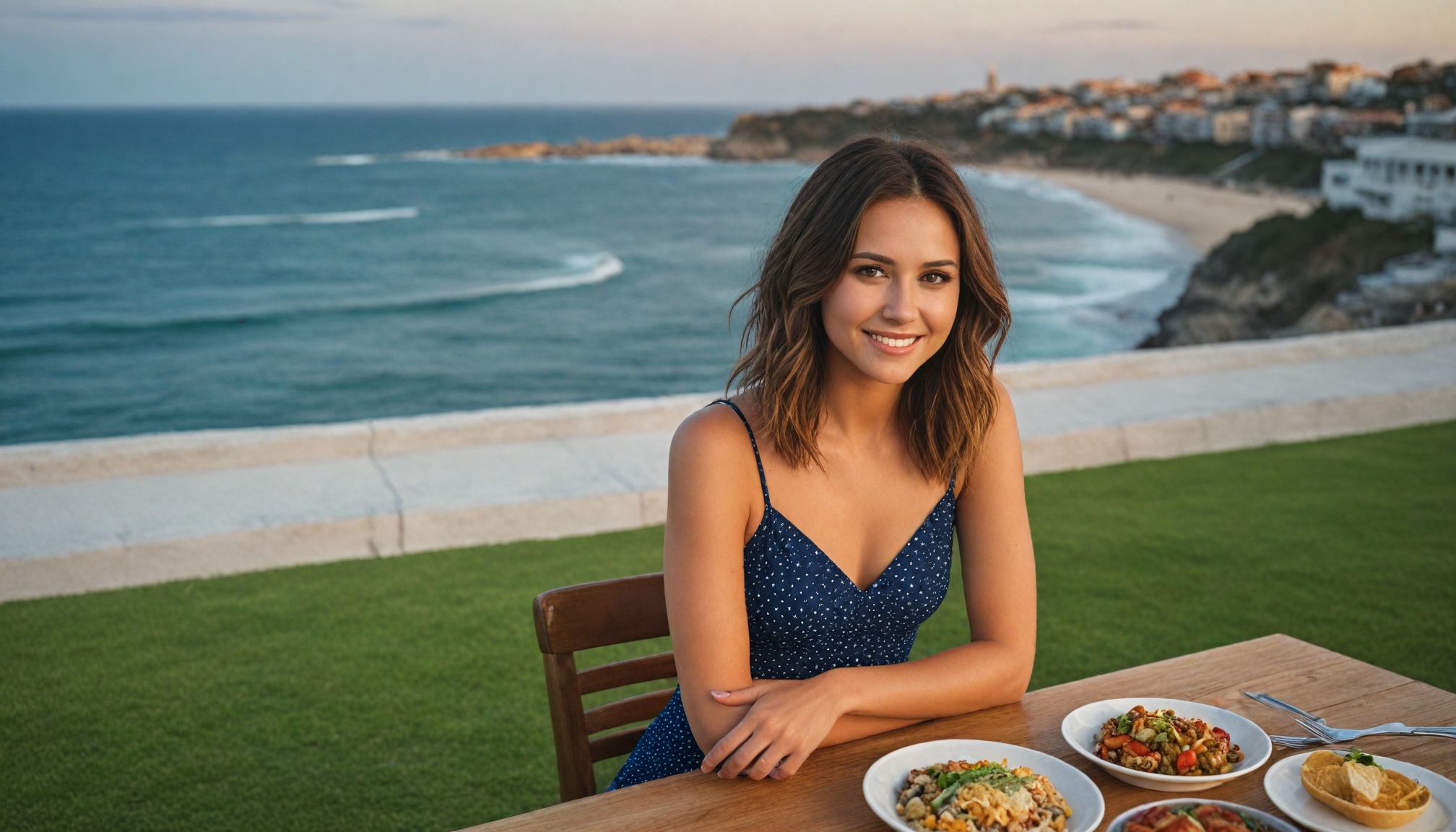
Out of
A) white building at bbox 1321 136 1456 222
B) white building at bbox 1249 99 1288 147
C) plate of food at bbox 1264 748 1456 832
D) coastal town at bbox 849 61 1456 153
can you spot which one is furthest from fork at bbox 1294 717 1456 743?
white building at bbox 1249 99 1288 147

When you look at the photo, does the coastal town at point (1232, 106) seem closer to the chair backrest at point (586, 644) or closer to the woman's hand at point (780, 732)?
the chair backrest at point (586, 644)

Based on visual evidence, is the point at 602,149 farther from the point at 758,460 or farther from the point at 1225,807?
the point at 1225,807

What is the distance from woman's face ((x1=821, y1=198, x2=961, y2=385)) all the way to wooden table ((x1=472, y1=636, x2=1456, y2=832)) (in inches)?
18.8

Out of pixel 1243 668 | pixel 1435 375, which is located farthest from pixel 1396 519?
pixel 1243 668

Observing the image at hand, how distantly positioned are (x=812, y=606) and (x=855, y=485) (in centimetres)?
19

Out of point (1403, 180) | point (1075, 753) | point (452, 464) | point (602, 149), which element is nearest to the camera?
point (1075, 753)

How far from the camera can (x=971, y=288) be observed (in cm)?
164

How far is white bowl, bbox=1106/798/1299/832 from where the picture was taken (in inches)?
44.3

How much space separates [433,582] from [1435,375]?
5619mm

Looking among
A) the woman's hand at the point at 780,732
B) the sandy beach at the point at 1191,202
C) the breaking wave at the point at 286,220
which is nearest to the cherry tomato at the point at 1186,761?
the woman's hand at the point at 780,732

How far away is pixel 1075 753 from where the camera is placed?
4.51 ft

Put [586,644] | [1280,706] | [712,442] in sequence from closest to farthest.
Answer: [1280,706], [712,442], [586,644]

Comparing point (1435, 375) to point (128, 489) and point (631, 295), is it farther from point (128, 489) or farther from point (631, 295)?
point (631, 295)

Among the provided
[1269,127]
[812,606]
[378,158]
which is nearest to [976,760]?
[812,606]
